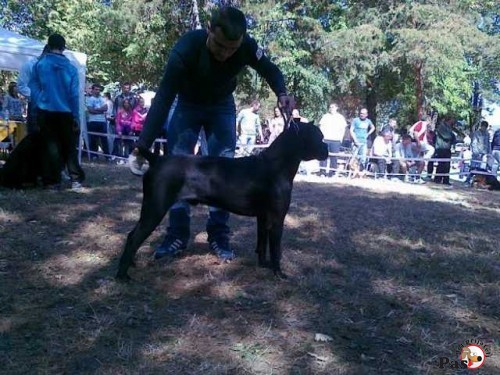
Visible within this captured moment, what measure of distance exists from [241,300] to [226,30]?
1.83m

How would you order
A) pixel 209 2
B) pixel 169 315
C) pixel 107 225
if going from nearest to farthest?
pixel 169 315 → pixel 107 225 → pixel 209 2

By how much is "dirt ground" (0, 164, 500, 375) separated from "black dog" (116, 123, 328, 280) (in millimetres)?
396

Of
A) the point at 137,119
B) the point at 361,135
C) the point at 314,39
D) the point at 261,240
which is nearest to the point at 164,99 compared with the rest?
the point at 261,240

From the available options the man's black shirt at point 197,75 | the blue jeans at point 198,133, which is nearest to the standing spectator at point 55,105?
the blue jeans at point 198,133

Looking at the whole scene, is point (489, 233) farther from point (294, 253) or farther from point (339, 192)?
point (339, 192)

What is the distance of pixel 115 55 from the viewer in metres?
22.5

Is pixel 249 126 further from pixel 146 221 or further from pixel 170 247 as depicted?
pixel 146 221

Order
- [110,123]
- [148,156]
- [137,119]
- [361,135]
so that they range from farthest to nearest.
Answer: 1. [110,123]
2. [361,135]
3. [137,119]
4. [148,156]

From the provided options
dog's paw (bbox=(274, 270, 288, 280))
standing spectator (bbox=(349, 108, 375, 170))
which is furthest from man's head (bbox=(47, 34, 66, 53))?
standing spectator (bbox=(349, 108, 375, 170))

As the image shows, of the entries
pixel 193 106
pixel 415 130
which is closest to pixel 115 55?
pixel 415 130

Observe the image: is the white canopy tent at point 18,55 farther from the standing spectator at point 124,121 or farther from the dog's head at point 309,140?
the dog's head at point 309,140

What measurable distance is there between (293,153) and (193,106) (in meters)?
0.89

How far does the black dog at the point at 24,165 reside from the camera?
6.79 meters

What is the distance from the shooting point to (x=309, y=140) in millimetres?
3953
